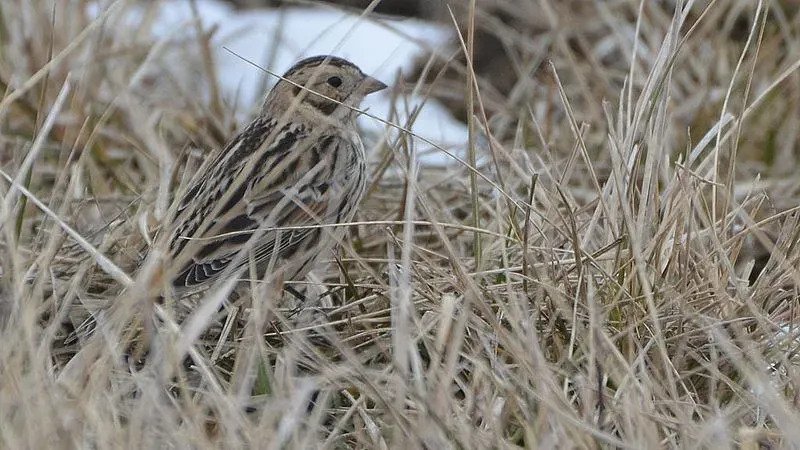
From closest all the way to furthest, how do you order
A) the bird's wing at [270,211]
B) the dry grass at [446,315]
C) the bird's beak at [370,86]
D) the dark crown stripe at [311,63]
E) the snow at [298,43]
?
the dry grass at [446,315] < the bird's wing at [270,211] < the dark crown stripe at [311,63] < the bird's beak at [370,86] < the snow at [298,43]

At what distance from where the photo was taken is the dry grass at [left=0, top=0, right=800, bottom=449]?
2.69 metres

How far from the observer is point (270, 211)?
148 inches

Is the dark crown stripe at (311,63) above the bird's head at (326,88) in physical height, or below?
above

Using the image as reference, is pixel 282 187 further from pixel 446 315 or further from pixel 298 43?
pixel 298 43

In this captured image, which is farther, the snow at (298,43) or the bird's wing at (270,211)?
the snow at (298,43)

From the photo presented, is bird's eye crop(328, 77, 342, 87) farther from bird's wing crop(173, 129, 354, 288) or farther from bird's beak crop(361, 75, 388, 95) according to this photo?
bird's wing crop(173, 129, 354, 288)

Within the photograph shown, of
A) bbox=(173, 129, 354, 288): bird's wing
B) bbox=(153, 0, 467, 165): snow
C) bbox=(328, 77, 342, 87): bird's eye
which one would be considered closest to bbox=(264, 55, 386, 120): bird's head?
bbox=(328, 77, 342, 87): bird's eye

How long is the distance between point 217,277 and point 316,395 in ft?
1.50

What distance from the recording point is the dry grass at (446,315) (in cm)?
269

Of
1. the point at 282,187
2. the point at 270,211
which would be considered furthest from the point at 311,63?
the point at 270,211

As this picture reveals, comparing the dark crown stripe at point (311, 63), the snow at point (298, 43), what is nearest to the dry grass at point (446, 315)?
the dark crown stripe at point (311, 63)

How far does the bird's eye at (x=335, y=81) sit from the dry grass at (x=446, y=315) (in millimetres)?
286

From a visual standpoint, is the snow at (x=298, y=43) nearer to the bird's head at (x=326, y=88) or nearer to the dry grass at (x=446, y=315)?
the dry grass at (x=446, y=315)

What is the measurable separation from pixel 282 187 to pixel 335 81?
59cm
